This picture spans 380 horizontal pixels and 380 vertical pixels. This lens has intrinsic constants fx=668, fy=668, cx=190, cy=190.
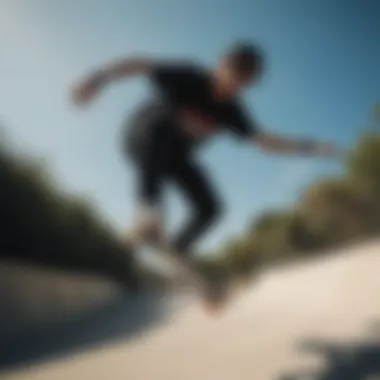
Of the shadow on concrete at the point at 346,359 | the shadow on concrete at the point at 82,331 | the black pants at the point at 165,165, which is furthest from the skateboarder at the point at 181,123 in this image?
the shadow on concrete at the point at 346,359

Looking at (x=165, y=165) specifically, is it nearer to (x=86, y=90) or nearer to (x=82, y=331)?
(x=86, y=90)

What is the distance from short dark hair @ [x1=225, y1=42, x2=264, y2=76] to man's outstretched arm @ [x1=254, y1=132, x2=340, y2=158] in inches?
4.5

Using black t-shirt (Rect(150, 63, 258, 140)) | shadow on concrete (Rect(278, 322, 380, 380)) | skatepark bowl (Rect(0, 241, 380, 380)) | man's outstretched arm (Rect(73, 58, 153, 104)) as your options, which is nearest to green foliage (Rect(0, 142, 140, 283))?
skatepark bowl (Rect(0, 241, 380, 380))

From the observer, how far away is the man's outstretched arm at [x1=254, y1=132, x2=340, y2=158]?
1184mm

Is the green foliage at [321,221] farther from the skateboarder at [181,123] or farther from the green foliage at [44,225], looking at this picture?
the green foliage at [44,225]

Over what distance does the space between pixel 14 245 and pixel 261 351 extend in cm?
44

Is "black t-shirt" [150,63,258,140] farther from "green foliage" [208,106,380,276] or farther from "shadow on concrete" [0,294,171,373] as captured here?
"shadow on concrete" [0,294,171,373]

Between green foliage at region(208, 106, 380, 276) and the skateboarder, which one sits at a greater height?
the skateboarder

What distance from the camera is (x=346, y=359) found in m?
1.12

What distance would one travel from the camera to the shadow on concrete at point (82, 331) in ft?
3.47

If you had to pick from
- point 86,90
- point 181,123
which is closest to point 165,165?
point 181,123

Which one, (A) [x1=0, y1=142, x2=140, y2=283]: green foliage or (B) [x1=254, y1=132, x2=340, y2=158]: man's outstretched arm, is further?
(B) [x1=254, y1=132, x2=340, y2=158]: man's outstretched arm

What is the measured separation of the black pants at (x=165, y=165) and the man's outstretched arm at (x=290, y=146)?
14cm

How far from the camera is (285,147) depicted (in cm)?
119
